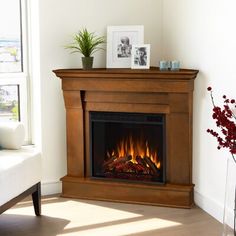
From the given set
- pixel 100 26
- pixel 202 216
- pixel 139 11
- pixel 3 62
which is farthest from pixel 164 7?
pixel 202 216

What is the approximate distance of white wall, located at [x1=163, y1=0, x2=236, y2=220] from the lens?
10.8 feet

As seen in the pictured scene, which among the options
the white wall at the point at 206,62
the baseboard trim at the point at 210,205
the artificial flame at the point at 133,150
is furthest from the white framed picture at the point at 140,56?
the baseboard trim at the point at 210,205

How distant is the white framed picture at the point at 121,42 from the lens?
3994 mm

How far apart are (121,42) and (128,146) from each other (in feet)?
2.79

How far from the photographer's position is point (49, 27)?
3943 mm

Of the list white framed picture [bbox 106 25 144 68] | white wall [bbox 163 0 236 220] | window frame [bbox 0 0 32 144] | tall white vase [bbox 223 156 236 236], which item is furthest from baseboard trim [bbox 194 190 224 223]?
window frame [bbox 0 0 32 144]

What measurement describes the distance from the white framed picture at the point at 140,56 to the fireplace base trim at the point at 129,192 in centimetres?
94

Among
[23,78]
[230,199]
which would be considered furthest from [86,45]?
[230,199]

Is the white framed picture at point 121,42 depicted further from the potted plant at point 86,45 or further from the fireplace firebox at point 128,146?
the fireplace firebox at point 128,146

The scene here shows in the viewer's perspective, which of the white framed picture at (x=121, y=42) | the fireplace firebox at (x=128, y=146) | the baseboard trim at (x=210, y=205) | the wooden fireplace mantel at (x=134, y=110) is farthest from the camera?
the white framed picture at (x=121, y=42)

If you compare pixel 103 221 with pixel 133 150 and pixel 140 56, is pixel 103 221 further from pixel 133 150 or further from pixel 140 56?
pixel 140 56

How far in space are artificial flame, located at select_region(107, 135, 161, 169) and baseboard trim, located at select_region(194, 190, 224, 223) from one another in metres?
0.40

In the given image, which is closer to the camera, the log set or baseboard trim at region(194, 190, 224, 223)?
baseboard trim at region(194, 190, 224, 223)

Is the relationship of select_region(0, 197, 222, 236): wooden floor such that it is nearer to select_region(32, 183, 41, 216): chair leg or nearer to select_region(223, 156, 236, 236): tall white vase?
select_region(32, 183, 41, 216): chair leg
